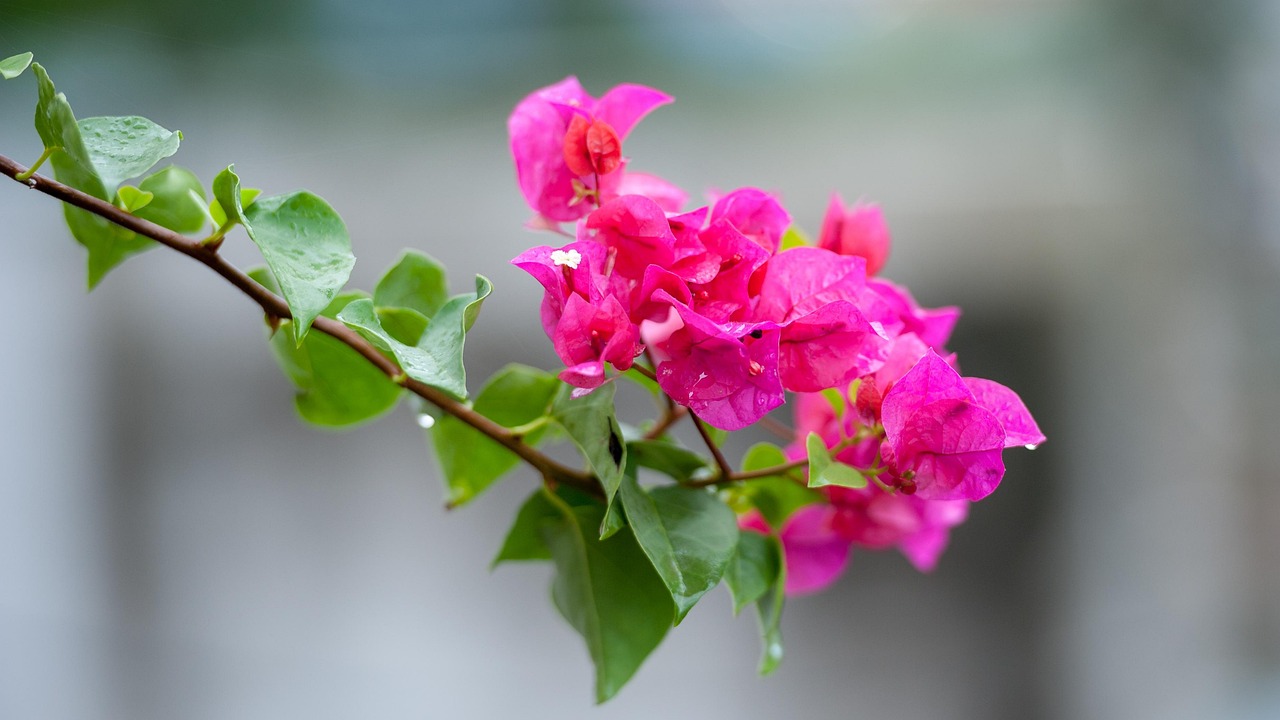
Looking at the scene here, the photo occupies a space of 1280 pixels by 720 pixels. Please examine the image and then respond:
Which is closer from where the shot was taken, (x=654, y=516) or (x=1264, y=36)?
(x=654, y=516)

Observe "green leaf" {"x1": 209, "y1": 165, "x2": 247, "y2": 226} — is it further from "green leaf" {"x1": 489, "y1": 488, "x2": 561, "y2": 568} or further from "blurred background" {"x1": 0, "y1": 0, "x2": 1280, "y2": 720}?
"blurred background" {"x1": 0, "y1": 0, "x2": 1280, "y2": 720}

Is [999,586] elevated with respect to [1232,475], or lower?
lower

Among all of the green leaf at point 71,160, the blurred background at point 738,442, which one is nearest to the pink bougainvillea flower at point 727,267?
the green leaf at point 71,160

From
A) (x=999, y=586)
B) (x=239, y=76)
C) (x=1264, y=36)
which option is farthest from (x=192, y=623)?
(x=1264, y=36)

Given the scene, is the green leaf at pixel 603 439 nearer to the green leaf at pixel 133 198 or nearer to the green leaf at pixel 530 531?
the green leaf at pixel 530 531

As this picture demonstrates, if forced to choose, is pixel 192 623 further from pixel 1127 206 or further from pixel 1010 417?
pixel 1127 206

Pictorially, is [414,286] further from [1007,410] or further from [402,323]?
[1007,410]

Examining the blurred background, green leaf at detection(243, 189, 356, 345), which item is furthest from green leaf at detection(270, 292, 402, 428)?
the blurred background

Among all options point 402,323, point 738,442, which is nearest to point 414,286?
point 402,323
